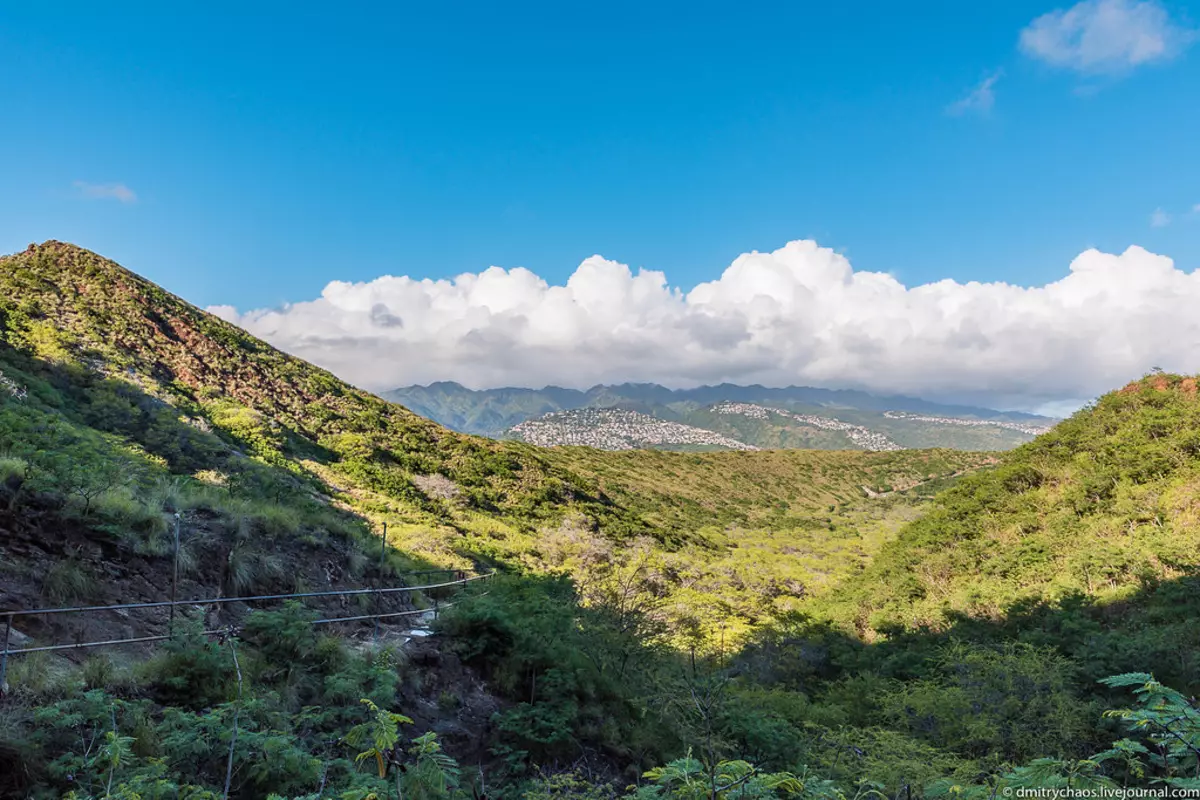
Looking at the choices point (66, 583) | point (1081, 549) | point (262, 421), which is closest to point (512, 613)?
point (66, 583)

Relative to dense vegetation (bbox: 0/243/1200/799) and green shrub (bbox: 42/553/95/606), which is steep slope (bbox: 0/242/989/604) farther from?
green shrub (bbox: 42/553/95/606)

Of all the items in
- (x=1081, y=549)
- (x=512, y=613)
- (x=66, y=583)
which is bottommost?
(x=512, y=613)

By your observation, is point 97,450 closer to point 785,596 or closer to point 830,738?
point 830,738

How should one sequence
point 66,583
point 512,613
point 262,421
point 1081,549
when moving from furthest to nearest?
point 262,421
point 1081,549
point 512,613
point 66,583

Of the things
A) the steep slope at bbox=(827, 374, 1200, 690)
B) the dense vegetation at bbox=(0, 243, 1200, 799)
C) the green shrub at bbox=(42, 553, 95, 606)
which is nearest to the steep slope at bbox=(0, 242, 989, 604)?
the dense vegetation at bbox=(0, 243, 1200, 799)

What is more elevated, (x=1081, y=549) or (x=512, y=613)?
(x=1081, y=549)

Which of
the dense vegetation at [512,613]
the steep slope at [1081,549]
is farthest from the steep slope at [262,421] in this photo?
the steep slope at [1081,549]

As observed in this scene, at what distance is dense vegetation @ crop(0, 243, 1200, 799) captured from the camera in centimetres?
591

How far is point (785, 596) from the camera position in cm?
3350

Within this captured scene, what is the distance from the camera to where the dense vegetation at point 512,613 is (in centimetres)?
591

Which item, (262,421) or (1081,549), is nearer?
(1081,549)

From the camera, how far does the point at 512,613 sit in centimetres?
1276

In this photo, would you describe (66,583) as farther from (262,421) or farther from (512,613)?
(262,421)

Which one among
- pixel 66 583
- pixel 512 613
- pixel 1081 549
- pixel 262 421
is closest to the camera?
pixel 66 583
